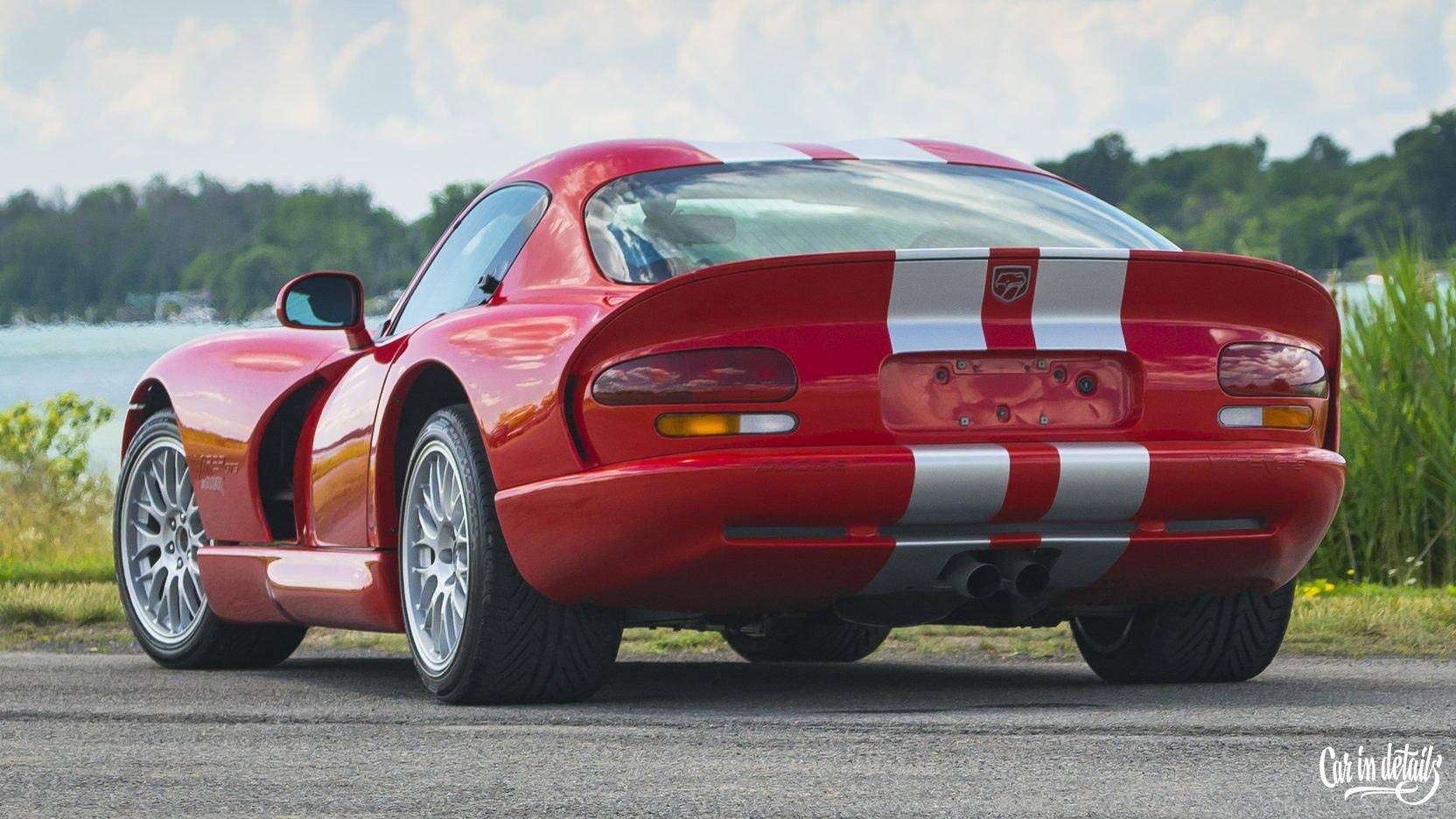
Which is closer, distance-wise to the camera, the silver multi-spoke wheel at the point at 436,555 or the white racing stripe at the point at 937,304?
the white racing stripe at the point at 937,304

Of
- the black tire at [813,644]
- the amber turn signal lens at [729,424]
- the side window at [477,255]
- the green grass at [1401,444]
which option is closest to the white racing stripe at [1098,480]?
the amber turn signal lens at [729,424]

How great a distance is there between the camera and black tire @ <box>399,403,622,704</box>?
4.96m

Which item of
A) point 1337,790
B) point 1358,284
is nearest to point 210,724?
point 1337,790

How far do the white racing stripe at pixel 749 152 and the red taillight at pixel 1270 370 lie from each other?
1.21m

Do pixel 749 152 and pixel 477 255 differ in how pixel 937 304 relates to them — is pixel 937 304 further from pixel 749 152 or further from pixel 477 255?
pixel 477 255

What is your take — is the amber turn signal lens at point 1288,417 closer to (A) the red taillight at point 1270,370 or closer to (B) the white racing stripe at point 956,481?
(A) the red taillight at point 1270,370

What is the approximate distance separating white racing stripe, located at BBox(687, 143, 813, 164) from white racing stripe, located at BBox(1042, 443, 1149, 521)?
1.18 meters

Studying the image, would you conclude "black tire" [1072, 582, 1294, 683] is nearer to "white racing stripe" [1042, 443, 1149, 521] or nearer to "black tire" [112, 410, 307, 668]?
"white racing stripe" [1042, 443, 1149, 521]

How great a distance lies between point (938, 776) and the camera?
12.6ft

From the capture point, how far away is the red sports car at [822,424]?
4.60 metres

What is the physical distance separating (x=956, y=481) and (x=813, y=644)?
2364 millimetres

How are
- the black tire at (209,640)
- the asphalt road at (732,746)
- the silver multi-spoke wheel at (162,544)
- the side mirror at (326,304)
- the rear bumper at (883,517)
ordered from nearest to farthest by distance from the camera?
the asphalt road at (732,746), the rear bumper at (883,517), the side mirror at (326,304), the black tire at (209,640), the silver multi-spoke wheel at (162,544)

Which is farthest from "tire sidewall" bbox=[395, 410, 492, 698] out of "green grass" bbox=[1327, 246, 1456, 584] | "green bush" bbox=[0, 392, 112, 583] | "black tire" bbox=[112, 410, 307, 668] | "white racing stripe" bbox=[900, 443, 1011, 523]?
"green bush" bbox=[0, 392, 112, 583]

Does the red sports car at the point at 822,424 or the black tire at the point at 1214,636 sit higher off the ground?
the red sports car at the point at 822,424
